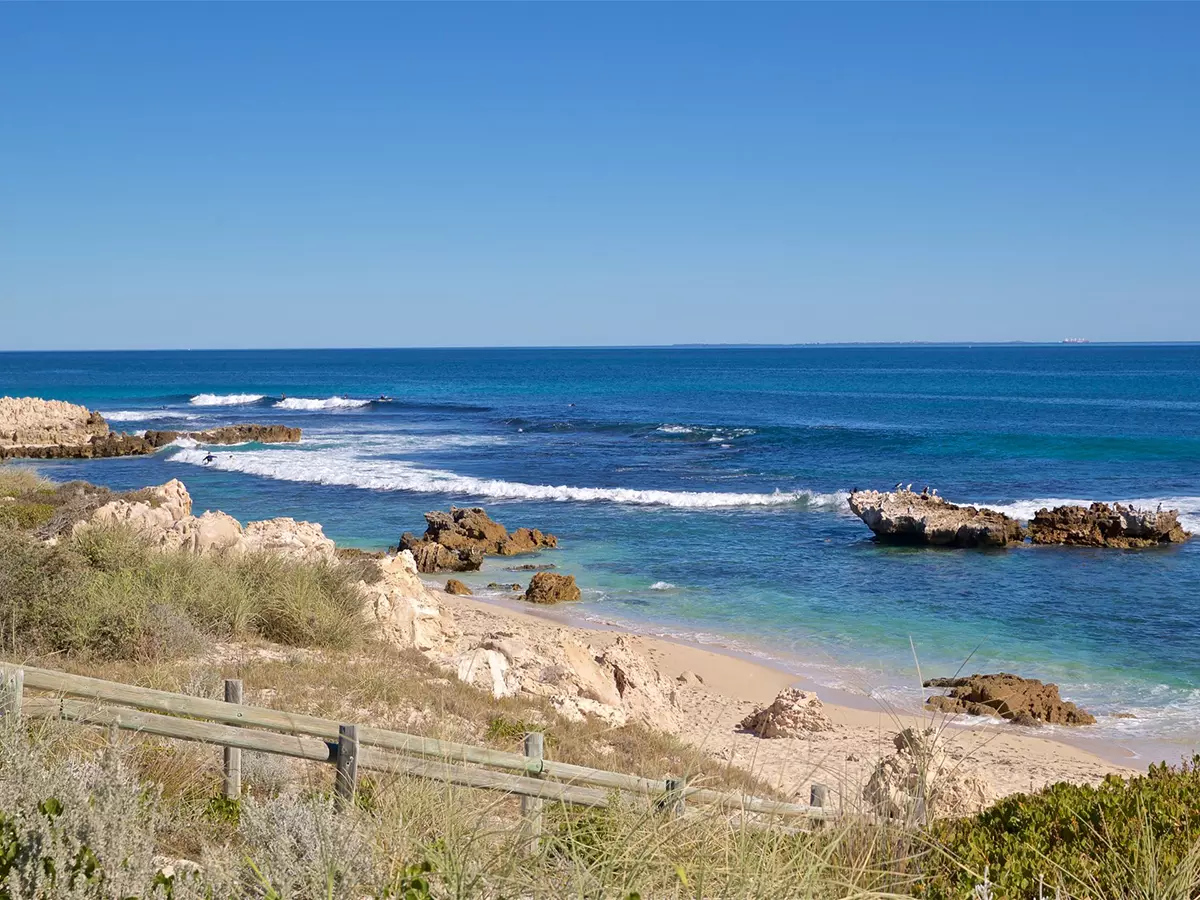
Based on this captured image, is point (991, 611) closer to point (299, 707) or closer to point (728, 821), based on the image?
point (299, 707)

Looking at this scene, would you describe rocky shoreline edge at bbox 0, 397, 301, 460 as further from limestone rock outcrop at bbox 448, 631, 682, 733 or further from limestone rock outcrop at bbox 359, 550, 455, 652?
limestone rock outcrop at bbox 448, 631, 682, 733

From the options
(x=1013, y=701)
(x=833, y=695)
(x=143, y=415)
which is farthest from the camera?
(x=143, y=415)

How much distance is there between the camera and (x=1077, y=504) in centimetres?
2822

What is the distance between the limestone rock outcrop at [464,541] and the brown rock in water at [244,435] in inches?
1069

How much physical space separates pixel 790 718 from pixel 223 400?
71.5 meters

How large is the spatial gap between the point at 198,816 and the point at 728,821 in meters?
3.13

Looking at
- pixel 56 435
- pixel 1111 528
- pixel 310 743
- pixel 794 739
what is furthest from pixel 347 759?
pixel 56 435

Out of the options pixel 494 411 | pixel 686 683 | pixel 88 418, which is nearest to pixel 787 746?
pixel 686 683

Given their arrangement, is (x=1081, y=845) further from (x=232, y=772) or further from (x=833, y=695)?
(x=833, y=695)

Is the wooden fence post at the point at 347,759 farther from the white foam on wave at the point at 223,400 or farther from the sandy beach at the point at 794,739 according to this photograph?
the white foam on wave at the point at 223,400

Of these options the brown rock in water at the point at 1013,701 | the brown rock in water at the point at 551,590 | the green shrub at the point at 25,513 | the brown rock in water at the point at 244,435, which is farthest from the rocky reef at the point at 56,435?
the brown rock in water at the point at 1013,701

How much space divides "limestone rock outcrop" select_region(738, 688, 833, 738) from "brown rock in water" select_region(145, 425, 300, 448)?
40008mm

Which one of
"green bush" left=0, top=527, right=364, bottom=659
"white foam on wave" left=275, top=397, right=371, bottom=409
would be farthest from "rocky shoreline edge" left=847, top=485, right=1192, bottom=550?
"white foam on wave" left=275, top=397, right=371, bottom=409

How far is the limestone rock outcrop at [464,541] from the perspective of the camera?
21484 millimetres
